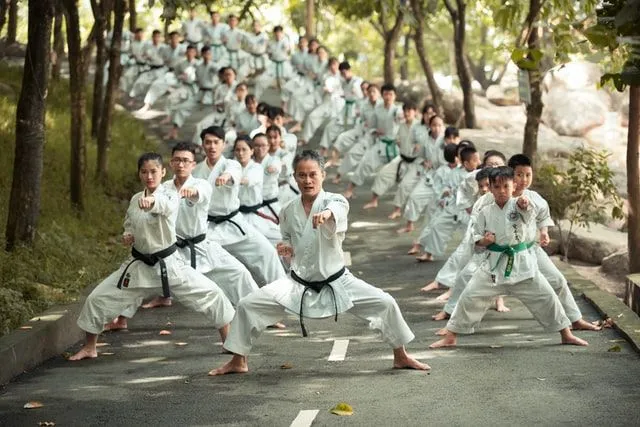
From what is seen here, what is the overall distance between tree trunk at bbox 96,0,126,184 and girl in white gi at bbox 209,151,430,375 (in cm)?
843

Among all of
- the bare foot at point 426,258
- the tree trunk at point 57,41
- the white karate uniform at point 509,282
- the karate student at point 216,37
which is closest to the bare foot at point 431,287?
the bare foot at point 426,258

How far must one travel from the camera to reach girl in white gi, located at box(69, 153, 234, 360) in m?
9.28

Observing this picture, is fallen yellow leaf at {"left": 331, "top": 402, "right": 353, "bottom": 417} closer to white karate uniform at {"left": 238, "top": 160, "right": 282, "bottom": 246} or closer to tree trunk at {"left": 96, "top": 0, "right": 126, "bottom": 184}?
white karate uniform at {"left": 238, "top": 160, "right": 282, "bottom": 246}

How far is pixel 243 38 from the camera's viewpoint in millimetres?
27672

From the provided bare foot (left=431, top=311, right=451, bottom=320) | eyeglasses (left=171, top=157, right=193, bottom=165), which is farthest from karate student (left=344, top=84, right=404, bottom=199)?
eyeglasses (left=171, top=157, right=193, bottom=165)

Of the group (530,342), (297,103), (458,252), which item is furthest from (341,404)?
(297,103)

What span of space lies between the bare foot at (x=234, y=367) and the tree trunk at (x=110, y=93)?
28.4ft

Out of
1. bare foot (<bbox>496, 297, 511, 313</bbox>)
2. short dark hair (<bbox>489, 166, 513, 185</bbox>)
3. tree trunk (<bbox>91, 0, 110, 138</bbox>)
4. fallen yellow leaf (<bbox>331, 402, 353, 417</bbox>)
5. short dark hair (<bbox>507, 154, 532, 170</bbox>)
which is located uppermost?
tree trunk (<bbox>91, 0, 110, 138</bbox>)

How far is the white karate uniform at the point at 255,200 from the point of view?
1263cm

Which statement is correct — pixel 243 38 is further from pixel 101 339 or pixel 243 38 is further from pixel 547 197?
pixel 101 339

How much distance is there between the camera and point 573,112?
30.0m

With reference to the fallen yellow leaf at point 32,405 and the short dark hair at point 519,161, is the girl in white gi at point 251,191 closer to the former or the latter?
the short dark hair at point 519,161

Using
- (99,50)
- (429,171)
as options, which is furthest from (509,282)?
(99,50)

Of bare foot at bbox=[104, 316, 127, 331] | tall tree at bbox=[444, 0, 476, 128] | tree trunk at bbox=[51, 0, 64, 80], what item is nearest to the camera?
bare foot at bbox=[104, 316, 127, 331]
